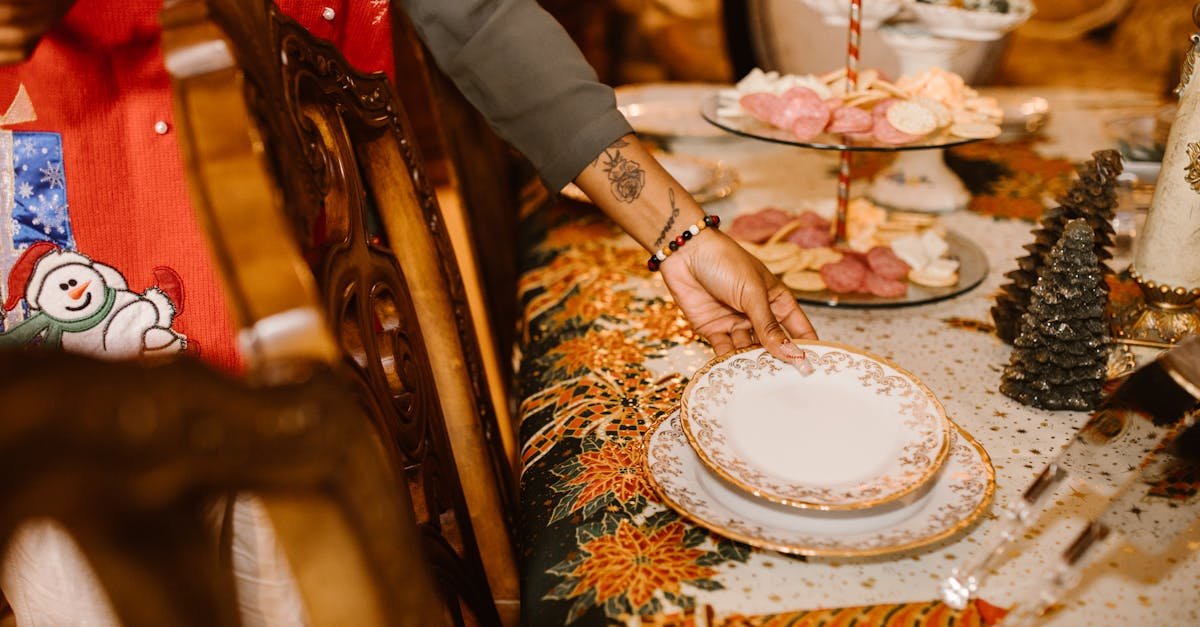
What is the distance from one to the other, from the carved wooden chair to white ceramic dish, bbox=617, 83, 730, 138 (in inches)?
37.7

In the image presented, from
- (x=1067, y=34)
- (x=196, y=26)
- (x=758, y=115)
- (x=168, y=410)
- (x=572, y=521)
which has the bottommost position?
(x=1067, y=34)

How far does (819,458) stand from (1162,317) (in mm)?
474

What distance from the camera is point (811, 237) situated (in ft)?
3.78

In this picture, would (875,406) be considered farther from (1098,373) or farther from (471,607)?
(471,607)

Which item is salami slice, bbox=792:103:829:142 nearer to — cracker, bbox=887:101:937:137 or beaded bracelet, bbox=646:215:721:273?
cracker, bbox=887:101:937:137

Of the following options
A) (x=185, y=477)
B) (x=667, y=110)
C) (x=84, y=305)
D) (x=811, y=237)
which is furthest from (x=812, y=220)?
(x=185, y=477)

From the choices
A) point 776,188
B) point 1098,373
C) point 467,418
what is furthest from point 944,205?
point 467,418

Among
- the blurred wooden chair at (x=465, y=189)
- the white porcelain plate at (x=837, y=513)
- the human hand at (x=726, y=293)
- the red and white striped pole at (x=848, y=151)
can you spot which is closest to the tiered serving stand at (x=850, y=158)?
the red and white striped pole at (x=848, y=151)

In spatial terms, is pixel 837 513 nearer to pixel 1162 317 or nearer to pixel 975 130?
pixel 1162 317

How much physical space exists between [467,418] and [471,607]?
7.6 inches

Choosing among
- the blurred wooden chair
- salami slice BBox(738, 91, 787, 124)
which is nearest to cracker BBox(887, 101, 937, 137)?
salami slice BBox(738, 91, 787, 124)

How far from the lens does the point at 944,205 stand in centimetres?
129

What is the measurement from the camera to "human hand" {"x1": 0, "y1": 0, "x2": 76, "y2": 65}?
2.04 ft

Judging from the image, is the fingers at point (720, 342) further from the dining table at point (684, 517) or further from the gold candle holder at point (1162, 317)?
the gold candle holder at point (1162, 317)
